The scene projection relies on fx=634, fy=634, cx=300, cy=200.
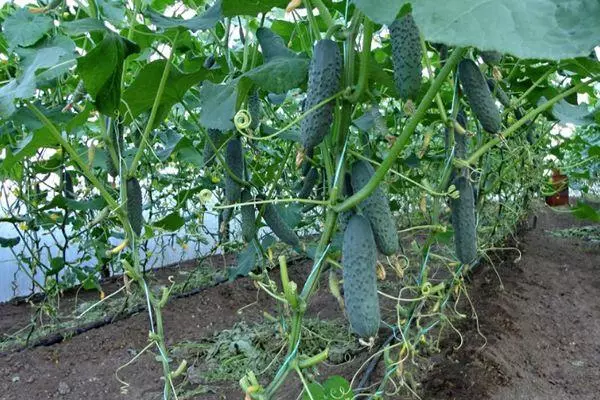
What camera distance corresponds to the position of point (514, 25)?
65 centimetres

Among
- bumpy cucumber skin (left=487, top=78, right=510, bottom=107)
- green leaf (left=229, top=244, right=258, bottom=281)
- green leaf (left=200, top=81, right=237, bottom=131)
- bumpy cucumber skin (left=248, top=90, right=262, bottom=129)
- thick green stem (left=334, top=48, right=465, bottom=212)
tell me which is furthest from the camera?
green leaf (left=229, top=244, right=258, bottom=281)

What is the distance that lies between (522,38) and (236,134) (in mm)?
1243

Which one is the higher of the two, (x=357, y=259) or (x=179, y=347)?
(x=357, y=259)

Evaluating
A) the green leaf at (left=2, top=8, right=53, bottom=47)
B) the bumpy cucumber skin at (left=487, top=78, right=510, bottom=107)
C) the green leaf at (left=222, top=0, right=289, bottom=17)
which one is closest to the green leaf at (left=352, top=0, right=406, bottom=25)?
the green leaf at (left=222, top=0, right=289, bottom=17)

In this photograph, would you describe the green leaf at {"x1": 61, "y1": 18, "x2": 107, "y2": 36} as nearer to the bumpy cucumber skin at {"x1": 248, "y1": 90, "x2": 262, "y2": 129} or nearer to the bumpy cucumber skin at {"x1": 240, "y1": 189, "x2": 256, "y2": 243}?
the bumpy cucumber skin at {"x1": 248, "y1": 90, "x2": 262, "y2": 129}

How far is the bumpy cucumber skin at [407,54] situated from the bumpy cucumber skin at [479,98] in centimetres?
22

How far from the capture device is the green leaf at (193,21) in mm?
1396

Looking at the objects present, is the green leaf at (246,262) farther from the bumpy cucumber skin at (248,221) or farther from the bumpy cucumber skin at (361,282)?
the bumpy cucumber skin at (361,282)

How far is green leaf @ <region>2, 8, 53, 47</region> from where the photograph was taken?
1.78 m

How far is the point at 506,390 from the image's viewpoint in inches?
86.0

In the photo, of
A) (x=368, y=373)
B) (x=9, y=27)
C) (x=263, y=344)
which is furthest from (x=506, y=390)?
(x=9, y=27)

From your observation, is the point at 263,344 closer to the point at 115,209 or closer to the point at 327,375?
the point at 327,375

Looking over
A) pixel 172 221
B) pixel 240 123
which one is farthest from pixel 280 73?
pixel 172 221

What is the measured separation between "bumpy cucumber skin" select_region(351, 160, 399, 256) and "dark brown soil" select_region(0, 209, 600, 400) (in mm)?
1066
